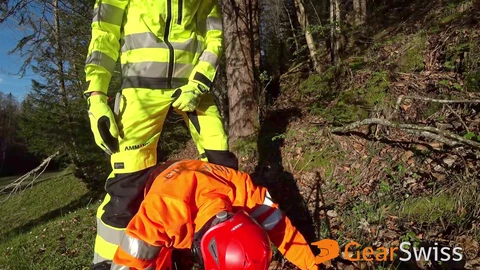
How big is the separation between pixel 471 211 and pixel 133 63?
2882 mm

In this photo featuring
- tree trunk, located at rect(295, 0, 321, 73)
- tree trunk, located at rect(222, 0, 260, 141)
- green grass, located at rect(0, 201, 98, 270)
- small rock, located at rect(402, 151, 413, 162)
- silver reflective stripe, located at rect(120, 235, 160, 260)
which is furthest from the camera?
tree trunk, located at rect(295, 0, 321, 73)

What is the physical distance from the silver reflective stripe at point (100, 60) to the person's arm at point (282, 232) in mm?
1436

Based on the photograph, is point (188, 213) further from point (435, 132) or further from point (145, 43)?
point (435, 132)

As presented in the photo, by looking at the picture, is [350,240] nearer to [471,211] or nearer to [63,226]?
[471,211]

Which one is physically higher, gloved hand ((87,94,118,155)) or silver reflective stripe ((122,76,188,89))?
silver reflective stripe ((122,76,188,89))

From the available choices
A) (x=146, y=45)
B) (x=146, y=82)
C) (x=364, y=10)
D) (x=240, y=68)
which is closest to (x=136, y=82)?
(x=146, y=82)

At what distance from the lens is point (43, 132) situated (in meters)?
14.2

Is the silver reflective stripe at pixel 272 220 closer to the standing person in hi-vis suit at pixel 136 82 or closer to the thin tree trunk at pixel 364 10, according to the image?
the standing person in hi-vis suit at pixel 136 82

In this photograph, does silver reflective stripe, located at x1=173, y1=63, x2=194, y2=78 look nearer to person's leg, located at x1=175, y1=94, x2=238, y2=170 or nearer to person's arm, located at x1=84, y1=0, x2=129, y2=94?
person's leg, located at x1=175, y1=94, x2=238, y2=170

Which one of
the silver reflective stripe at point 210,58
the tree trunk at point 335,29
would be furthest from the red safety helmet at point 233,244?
the tree trunk at point 335,29

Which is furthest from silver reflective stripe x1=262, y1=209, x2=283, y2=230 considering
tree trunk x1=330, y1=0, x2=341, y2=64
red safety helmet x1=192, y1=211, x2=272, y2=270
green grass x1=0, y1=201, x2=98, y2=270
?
tree trunk x1=330, y1=0, x2=341, y2=64

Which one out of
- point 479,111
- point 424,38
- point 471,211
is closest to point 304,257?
point 471,211

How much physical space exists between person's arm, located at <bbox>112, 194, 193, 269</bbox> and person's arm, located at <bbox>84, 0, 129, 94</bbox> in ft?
3.48

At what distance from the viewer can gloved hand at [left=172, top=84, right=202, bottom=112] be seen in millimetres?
2697
